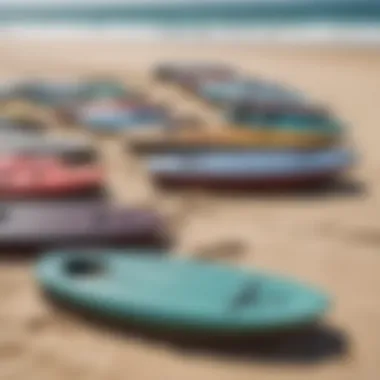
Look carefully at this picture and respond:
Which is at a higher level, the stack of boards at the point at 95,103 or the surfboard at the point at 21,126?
the stack of boards at the point at 95,103

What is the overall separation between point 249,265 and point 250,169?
3.63 feet

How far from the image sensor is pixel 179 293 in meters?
2.74

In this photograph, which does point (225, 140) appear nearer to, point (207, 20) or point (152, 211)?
point (152, 211)

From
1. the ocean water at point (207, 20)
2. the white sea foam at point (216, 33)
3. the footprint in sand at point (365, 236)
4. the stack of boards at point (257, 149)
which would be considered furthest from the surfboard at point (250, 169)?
the ocean water at point (207, 20)

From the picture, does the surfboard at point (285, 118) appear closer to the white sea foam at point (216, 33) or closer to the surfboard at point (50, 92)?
the surfboard at point (50, 92)

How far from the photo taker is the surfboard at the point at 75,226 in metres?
3.30

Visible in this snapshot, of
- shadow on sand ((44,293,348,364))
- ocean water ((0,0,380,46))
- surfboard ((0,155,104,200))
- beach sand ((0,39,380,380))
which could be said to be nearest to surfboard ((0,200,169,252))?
beach sand ((0,39,380,380))

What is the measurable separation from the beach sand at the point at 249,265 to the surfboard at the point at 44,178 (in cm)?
22

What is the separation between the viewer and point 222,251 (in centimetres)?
347

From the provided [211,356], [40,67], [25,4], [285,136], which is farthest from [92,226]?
[25,4]

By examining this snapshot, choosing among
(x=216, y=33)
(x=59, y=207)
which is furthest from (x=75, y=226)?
(x=216, y=33)

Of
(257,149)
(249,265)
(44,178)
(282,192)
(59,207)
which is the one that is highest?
(257,149)

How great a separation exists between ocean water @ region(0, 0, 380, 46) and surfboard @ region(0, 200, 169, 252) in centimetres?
1003

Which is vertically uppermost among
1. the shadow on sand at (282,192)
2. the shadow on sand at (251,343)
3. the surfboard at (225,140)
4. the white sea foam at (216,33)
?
the white sea foam at (216,33)
